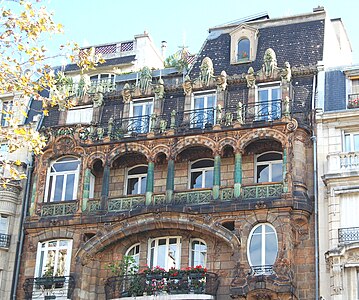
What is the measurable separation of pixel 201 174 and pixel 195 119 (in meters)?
2.43

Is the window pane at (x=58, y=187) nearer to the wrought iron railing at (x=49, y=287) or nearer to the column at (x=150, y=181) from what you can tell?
the wrought iron railing at (x=49, y=287)

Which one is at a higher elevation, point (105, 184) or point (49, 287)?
point (105, 184)

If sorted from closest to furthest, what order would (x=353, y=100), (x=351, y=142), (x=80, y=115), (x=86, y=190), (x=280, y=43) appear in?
(x=351, y=142) → (x=353, y=100) → (x=86, y=190) → (x=280, y=43) → (x=80, y=115)

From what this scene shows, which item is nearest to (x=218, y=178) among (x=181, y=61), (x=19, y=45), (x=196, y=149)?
(x=196, y=149)

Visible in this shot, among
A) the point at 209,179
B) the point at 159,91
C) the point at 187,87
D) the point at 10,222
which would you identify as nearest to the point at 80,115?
the point at 159,91

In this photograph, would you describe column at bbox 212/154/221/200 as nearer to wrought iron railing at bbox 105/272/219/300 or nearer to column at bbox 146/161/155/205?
column at bbox 146/161/155/205

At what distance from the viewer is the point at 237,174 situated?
34.3m

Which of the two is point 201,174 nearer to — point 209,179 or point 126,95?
point 209,179

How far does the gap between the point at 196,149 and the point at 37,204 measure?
7.25 meters

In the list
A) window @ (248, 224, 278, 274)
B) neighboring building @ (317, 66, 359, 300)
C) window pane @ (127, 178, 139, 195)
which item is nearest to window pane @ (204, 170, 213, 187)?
window pane @ (127, 178, 139, 195)

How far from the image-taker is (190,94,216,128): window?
36406 mm

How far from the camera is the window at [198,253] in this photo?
34.2 metres

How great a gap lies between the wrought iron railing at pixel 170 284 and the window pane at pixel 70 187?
5.09 metres

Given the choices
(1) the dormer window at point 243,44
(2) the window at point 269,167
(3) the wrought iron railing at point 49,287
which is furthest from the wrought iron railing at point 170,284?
(1) the dormer window at point 243,44
